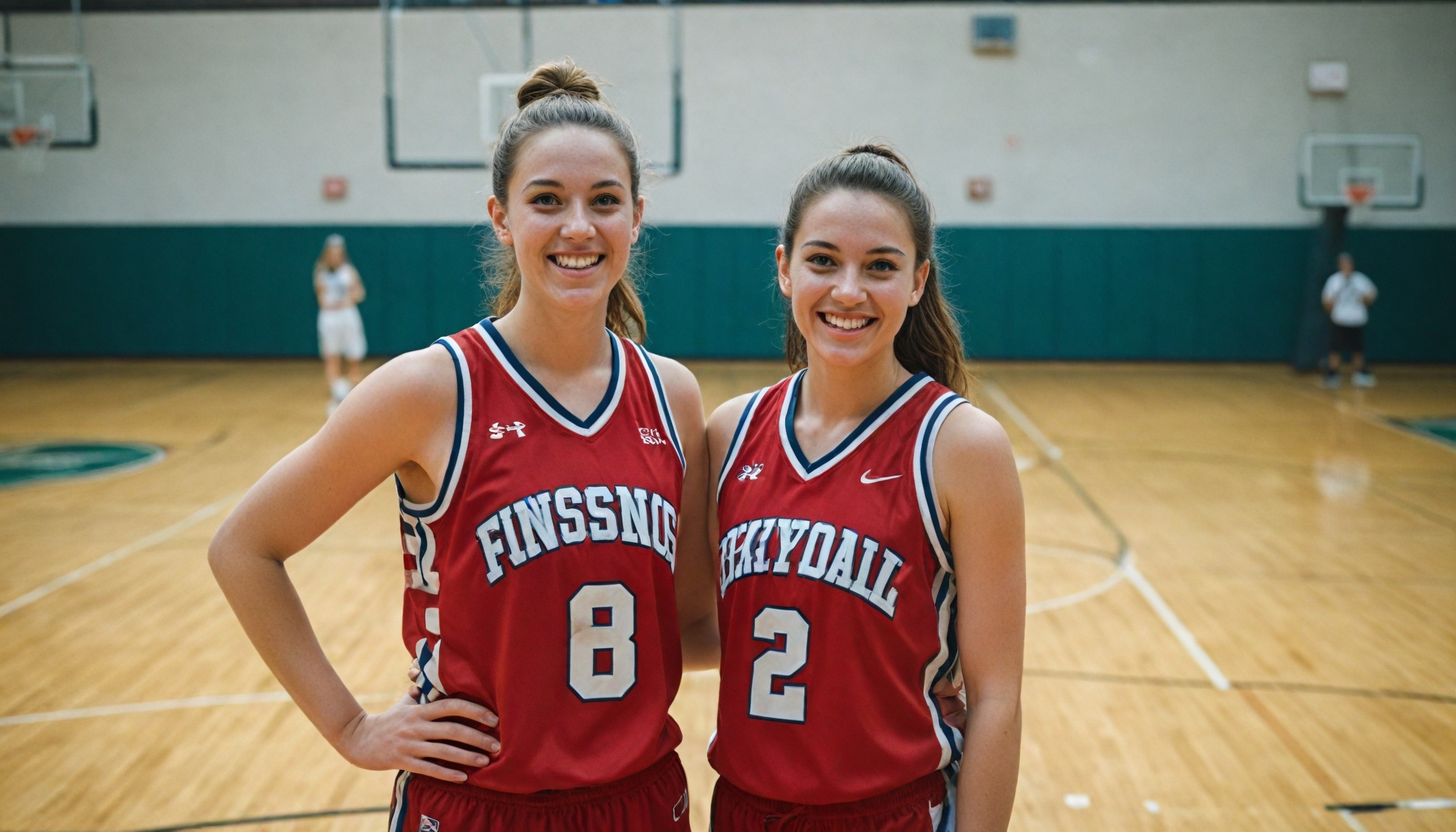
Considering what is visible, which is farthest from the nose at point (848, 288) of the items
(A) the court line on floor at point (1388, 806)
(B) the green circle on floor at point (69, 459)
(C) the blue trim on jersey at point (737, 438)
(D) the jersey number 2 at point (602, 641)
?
(B) the green circle on floor at point (69, 459)

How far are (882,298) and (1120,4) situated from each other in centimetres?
1363

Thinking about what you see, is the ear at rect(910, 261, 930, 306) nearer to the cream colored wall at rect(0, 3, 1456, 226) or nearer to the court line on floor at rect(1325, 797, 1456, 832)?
the court line on floor at rect(1325, 797, 1456, 832)

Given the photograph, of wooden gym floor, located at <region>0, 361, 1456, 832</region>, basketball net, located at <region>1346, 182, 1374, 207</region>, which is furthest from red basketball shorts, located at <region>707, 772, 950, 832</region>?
basketball net, located at <region>1346, 182, 1374, 207</region>

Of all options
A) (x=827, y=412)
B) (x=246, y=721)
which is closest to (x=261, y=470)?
(x=246, y=721)

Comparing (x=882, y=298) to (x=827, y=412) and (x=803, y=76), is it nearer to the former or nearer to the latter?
(x=827, y=412)

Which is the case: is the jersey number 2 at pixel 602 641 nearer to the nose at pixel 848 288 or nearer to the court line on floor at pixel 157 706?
the nose at pixel 848 288

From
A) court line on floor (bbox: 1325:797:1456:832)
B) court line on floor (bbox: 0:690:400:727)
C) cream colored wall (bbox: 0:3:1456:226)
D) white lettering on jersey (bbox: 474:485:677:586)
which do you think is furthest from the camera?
cream colored wall (bbox: 0:3:1456:226)

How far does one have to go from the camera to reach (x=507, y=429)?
5.67 feet

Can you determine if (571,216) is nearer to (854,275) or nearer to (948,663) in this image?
(854,275)

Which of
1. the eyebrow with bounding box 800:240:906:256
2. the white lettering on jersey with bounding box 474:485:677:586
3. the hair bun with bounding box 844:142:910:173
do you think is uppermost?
the hair bun with bounding box 844:142:910:173

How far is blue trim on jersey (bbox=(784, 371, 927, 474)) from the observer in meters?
1.80

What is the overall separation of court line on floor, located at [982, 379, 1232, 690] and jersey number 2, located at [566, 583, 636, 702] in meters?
3.55

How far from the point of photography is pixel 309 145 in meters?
14.2

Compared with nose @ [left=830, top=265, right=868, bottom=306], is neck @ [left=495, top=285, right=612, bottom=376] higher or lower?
lower
